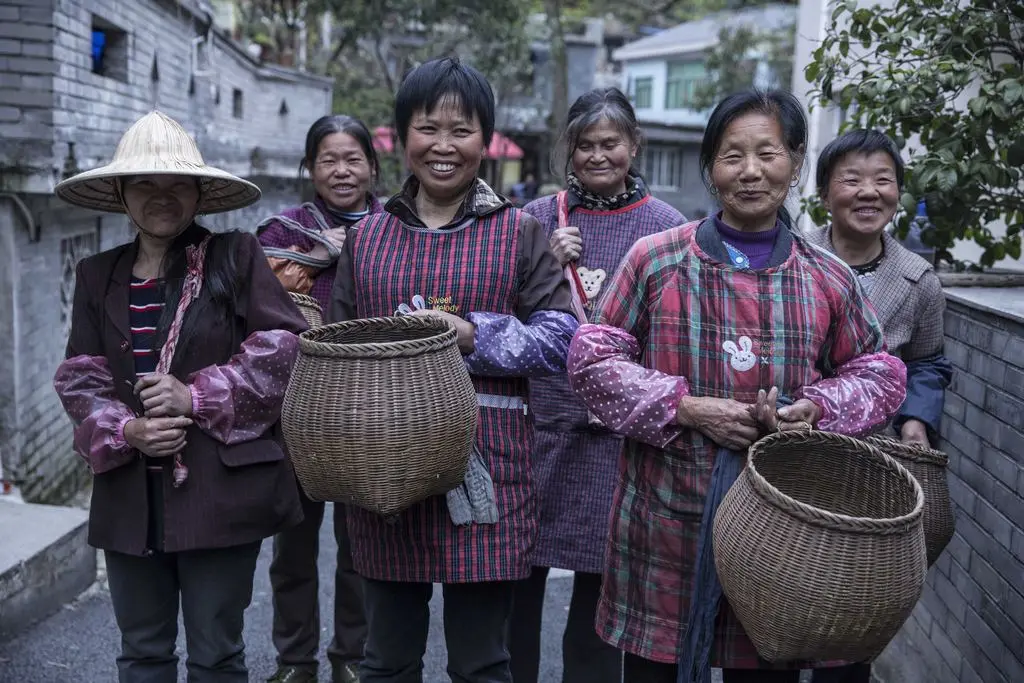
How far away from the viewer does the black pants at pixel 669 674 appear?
8.56 ft

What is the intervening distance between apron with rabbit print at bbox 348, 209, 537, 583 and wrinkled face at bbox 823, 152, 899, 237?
1.27 meters

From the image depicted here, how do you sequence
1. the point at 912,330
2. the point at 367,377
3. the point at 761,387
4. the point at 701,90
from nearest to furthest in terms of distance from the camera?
the point at 367,377 → the point at 761,387 → the point at 912,330 → the point at 701,90

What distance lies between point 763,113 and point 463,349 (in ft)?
3.11

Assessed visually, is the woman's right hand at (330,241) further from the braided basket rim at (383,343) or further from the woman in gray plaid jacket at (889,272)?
the woman in gray plaid jacket at (889,272)

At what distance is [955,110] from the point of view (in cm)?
438

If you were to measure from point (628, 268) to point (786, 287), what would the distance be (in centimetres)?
39

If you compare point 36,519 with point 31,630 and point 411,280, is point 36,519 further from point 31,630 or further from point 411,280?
point 411,280

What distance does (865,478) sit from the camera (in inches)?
96.4

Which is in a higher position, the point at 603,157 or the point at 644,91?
the point at 644,91

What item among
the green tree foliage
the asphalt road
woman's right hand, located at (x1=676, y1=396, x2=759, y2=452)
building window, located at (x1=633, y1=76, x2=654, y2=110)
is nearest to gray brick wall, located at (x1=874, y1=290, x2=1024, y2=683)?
the green tree foliage

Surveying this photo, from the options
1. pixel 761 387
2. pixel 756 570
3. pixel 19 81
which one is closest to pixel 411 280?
pixel 761 387

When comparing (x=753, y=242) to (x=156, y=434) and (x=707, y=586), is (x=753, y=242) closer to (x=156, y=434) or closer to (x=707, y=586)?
(x=707, y=586)

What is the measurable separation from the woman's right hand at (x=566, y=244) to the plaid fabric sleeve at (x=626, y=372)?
826 mm

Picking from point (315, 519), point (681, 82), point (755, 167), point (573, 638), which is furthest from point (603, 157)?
point (681, 82)
